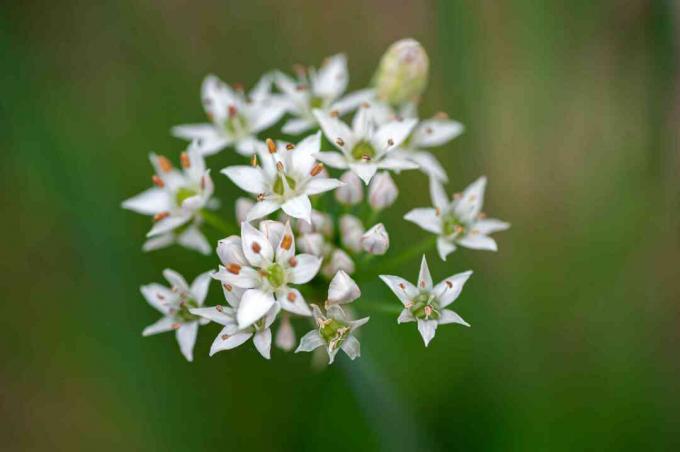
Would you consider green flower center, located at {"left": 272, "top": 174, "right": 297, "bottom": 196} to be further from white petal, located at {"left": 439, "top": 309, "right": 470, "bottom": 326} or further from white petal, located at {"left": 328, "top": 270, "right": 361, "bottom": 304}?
white petal, located at {"left": 439, "top": 309, "right": 470, "bottom": 326}

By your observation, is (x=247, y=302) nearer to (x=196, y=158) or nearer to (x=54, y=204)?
(x=196, y=158)

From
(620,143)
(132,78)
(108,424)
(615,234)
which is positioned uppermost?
(132,78)

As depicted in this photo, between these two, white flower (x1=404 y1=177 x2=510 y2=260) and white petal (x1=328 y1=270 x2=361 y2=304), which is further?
white flower (x1=404 y1=177 x2=510 y2=260)

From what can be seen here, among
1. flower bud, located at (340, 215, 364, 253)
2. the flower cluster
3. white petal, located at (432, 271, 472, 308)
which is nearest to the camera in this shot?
the flower cluster

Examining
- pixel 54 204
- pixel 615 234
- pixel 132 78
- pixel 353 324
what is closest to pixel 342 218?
pixel 353 324

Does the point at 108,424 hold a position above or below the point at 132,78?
below

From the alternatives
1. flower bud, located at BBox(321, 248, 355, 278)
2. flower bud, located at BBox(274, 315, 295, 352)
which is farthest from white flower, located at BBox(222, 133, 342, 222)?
flower bud, located at BBox(274, 315, 295, 352)

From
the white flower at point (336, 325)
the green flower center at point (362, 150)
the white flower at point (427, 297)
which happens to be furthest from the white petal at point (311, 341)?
the green flower center at point (362, 150)

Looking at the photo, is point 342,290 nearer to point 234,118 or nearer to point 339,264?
point 339,264
